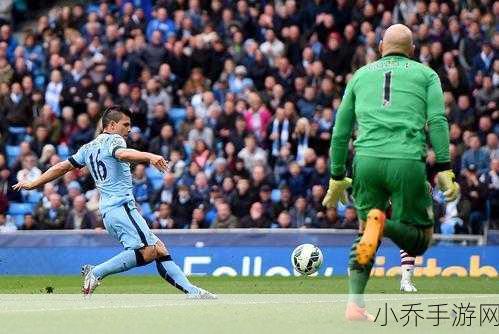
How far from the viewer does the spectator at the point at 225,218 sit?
25.9 meters

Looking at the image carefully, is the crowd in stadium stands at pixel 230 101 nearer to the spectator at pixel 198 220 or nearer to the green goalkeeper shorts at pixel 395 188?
the spectator at pixel 198 220

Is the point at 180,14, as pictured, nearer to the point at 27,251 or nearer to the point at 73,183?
the point at 73,183

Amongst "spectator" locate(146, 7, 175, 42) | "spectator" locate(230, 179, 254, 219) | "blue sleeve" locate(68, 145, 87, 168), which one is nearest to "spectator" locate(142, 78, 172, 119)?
"spectator" locate(146, 7, 175, 42)

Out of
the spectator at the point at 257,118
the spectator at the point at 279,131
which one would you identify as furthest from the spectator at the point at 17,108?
the spectator at the point at 279,131

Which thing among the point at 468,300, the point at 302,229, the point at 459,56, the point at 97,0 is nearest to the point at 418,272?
the point at 302,229

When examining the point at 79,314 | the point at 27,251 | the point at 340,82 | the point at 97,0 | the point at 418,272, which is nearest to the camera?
the point at 79,314

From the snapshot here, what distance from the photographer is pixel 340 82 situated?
27.7 m

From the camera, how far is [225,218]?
25953 millimetres

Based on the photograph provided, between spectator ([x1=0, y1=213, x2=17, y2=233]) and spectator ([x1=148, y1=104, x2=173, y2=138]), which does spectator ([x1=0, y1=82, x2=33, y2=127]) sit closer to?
spectator ([x1=0, y1=213, x2=17, y2=233])

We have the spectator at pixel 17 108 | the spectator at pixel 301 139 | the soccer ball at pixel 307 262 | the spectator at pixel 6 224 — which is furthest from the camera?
the spectator at pixel 17 108

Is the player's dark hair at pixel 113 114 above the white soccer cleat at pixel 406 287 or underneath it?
above

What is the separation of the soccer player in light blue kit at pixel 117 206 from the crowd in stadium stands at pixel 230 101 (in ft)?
33.9

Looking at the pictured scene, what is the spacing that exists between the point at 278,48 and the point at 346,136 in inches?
675

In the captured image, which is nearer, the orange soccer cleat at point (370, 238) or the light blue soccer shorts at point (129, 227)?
the orange soccer cleat at point (370, 238)
